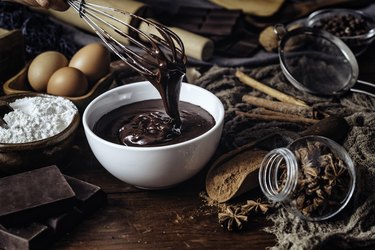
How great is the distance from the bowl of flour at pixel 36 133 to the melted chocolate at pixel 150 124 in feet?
0.30

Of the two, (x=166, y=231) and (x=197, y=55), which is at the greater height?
(x=197, y=55)

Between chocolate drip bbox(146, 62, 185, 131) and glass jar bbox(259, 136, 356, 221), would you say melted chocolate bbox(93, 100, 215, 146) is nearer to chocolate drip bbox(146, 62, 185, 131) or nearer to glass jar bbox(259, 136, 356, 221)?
chocolate drip bbox(146, 62, 185, 131)

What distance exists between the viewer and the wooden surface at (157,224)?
128 cm

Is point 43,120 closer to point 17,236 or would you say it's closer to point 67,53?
point 17,236

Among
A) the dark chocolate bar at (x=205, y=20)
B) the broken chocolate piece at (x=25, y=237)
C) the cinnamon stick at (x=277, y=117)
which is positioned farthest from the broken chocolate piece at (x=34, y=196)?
the dark chocolate bar at (x=205, y=20)

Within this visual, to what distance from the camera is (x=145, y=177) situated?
1356 millimetres

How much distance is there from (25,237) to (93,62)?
0.68 meters

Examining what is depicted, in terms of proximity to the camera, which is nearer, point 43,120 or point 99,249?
point 99,249

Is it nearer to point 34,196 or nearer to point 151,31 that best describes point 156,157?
point 34,196

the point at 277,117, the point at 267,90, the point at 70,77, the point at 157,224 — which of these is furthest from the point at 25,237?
the point at 267,90

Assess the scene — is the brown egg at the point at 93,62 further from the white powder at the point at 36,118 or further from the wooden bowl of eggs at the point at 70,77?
the white powder at the point at 36,118

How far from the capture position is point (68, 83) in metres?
1.66

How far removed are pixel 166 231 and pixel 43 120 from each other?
16.8 inches

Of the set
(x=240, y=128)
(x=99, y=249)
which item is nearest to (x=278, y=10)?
(x=240, y=128)
